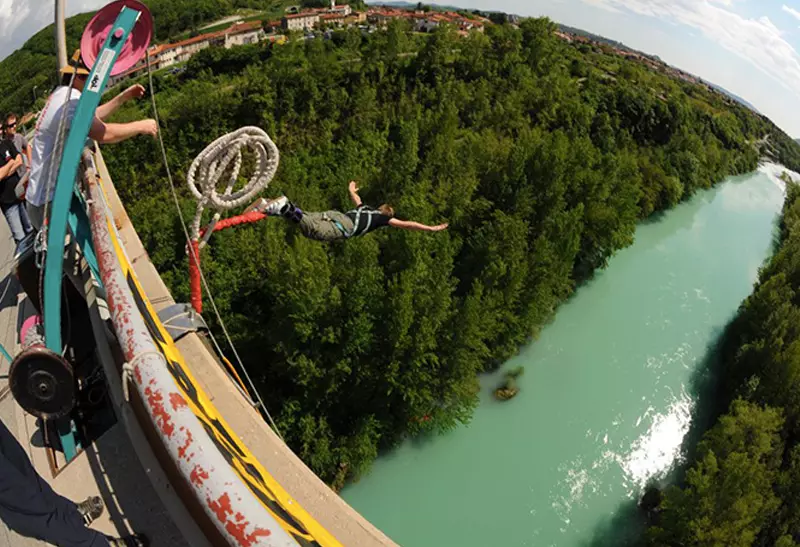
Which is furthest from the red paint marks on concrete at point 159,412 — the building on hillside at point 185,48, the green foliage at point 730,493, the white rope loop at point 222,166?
the building on hillside at point 185,48

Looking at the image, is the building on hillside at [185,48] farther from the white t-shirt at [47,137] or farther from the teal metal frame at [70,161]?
the teal metal frame at [70,161]

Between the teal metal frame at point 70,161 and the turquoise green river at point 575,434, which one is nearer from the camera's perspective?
the teal metal frame at point 70,161

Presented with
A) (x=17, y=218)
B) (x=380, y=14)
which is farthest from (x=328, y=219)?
(x=380, y=14)

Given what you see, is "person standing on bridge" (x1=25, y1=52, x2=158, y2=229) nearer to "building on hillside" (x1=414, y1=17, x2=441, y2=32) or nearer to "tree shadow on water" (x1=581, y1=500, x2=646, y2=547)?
"tree shadow on water" (x1=581, y1=500, x2=646, y2=547)

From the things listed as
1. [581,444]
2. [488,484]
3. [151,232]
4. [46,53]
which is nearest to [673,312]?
[581,444]

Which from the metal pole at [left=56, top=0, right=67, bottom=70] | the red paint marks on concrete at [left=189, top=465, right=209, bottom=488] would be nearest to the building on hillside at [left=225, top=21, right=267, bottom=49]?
the metal pole at [left=56, top=0, right=67, bottom=70]

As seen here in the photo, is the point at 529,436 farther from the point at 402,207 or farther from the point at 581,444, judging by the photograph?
the point at 402,207

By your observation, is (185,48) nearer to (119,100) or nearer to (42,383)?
(119,100)
